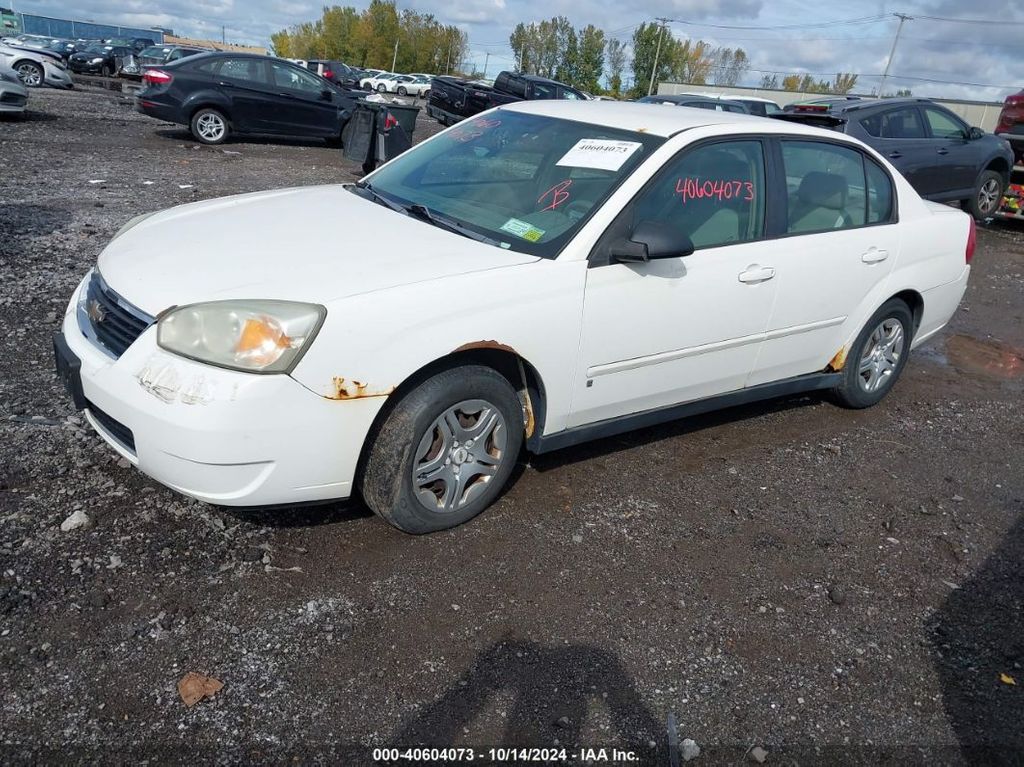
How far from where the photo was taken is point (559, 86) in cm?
2220

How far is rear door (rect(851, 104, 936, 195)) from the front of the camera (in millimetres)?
10386

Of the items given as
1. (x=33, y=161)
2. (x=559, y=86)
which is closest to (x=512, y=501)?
(x=33, y=161)

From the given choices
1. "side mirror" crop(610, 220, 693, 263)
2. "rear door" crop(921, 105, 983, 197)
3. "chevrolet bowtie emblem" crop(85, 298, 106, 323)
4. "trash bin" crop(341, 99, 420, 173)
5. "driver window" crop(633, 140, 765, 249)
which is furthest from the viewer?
"rear door" crop(921, 105, 983, 197)

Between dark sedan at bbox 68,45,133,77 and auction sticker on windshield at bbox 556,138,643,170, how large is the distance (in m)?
34.4

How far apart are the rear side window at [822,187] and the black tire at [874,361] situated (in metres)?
0.67

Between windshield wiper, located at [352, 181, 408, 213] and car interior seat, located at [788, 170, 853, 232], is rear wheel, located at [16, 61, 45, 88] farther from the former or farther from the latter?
car interior seat, located at [788, 170, 853, 232]

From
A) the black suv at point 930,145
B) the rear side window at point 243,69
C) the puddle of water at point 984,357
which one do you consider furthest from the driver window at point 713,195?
the rear side window at point 243,69

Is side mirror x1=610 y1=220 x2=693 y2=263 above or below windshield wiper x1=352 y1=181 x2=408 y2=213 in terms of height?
above

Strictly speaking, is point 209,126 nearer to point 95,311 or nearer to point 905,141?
point 905,141

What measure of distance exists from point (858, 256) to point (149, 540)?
12.7 ft

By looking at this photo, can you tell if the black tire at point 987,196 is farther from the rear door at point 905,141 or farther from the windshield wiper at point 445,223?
the windshield wiper at point 445,223

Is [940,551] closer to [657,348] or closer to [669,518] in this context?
[669,518]

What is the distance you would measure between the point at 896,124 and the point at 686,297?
8.53m

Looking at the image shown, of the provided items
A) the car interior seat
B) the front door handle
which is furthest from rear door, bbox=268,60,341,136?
the front door handle
